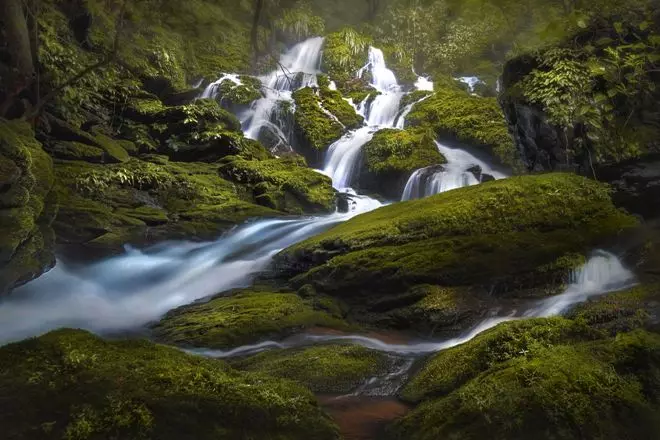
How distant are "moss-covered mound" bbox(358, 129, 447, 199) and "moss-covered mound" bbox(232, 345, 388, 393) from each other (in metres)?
11.1

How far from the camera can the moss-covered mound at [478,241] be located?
6.36 meters

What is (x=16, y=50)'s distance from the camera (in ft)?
26.3

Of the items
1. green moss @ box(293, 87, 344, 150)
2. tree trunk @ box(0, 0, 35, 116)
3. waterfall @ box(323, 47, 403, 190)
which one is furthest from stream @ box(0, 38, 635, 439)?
green moss @ box(293, 87, 344, 150)

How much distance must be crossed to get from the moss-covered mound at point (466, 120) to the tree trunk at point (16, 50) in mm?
13481

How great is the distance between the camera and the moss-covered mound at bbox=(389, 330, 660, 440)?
2.67 m

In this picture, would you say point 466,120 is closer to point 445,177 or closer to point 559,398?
point 445,177

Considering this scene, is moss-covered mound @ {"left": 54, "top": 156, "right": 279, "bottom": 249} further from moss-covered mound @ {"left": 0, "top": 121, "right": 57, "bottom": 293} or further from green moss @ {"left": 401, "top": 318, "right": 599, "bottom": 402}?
green moss @ {"left": 401, "top": 318, "right": 599, "bottom": 402}

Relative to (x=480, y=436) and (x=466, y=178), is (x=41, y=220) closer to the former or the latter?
(x=480, y=436)

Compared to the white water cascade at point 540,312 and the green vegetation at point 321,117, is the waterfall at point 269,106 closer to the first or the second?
the green vegetation at point 321,117

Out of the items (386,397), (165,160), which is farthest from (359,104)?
(386,397)

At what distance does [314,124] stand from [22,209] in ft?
44.2

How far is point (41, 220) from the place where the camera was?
25.5 ft

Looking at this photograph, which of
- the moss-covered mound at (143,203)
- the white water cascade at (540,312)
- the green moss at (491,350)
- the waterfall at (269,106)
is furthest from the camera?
the waterfall at (269,106)

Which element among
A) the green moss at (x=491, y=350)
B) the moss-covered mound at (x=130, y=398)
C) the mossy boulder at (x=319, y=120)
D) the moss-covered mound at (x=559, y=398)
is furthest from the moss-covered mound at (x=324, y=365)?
the mossy boulder at (x=319, y=120)
